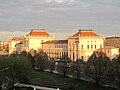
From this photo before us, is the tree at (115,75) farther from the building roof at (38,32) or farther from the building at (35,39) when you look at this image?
the building roof at (38,32)

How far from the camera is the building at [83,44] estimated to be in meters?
102

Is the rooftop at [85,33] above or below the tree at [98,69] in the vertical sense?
above

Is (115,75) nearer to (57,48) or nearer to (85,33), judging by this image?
(85,33)

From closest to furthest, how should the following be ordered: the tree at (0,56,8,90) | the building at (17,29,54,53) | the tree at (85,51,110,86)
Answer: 1. the tree at (0,56,8,90)
2. the tree at (85,51,110,86)
3. the building at (17,29,54,53)

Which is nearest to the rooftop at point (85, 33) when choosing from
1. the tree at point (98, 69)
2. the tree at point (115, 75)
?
the tree at point (98, 69)

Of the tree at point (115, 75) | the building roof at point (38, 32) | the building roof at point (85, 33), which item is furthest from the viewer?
the building roof at point (38, 32)

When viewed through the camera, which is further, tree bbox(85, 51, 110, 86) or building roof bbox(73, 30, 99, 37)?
building roof bbox(73, 30, 99, 37)

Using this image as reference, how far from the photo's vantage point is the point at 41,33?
12888cm

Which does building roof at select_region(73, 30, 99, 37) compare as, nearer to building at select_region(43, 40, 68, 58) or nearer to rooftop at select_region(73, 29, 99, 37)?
rooftop at select_region(73, 29, 99, 37)

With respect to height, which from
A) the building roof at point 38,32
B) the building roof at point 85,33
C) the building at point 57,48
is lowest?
the building at point 57,48

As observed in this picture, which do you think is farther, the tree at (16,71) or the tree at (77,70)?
the tree at (77,70)

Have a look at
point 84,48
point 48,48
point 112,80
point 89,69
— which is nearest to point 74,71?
point 89,69

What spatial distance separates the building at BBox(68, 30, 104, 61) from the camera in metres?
102

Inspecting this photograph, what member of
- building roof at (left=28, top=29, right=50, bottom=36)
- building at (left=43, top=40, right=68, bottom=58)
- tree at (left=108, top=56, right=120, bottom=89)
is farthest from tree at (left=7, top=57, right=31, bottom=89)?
building roof at (left=28, top=29, right=50, bottom=36)
